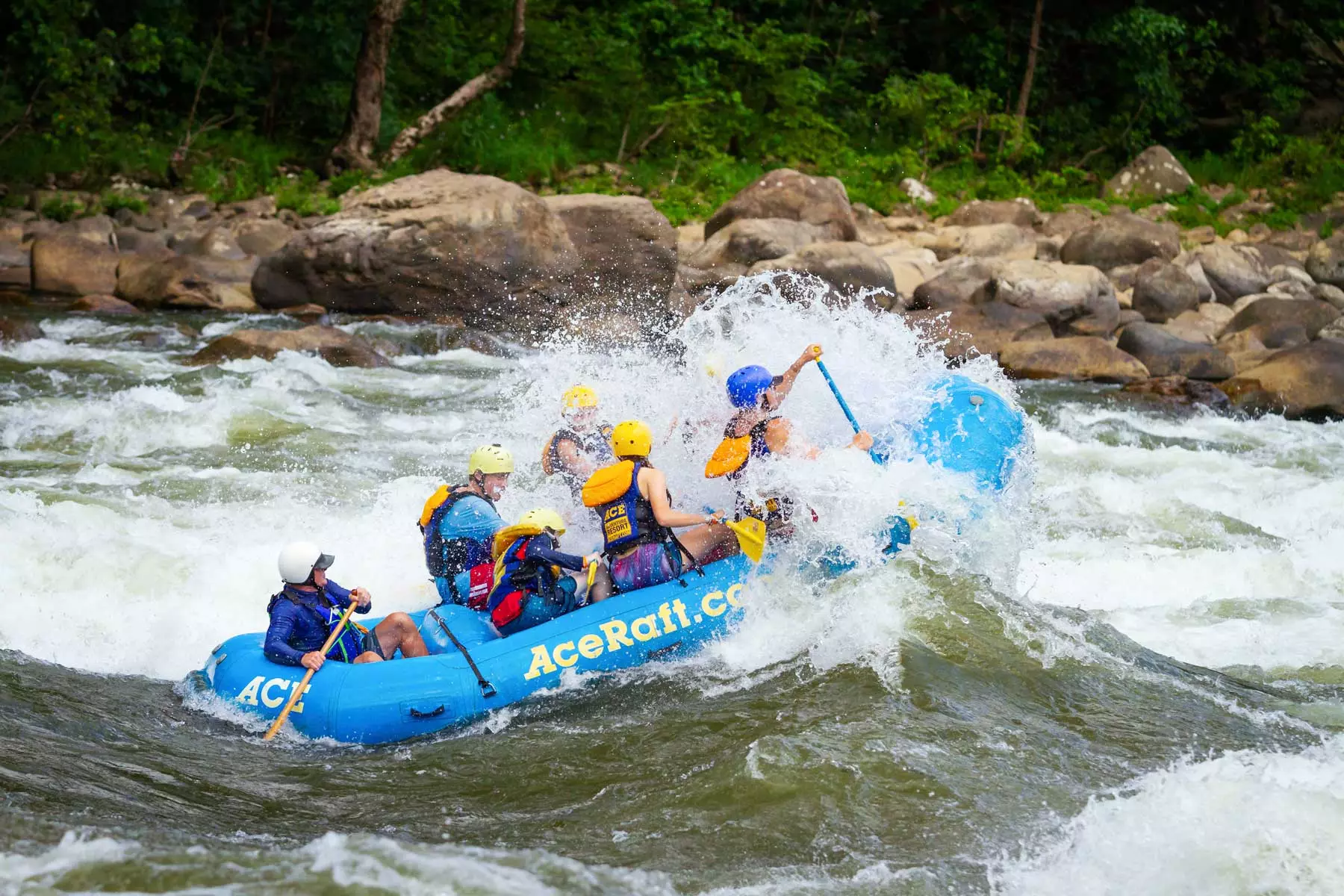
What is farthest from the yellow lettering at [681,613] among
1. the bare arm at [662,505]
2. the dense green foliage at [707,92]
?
the dense green foliage at [707,92]

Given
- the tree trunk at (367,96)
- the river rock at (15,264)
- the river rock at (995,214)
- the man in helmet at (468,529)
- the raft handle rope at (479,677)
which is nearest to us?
the raft handle rope at (479,677)

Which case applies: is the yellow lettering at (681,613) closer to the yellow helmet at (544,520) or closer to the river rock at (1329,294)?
the yellow helmet at (544,520)

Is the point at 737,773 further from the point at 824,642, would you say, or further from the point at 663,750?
the point at 824,642

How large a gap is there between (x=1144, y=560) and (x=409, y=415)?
5.97 m

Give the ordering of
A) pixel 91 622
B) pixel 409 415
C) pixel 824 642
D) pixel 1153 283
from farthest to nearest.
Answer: pixel 1153 283 → pixel 409 415 → pixel 91 622 → pixel 824 642

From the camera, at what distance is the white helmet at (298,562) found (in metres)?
5.40

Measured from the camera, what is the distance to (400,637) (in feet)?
19.3

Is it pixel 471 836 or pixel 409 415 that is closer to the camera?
pixel 471 836

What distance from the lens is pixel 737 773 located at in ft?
15.4

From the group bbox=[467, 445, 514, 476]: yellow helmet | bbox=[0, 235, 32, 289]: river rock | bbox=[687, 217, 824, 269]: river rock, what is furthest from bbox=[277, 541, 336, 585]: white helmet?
bbox=[0, 235, 32, 289]: river rock

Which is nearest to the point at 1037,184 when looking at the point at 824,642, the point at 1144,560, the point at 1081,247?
the point at 1081,247

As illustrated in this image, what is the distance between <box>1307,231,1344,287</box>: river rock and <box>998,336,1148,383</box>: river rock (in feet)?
18.0

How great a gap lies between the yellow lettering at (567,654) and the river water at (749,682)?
0.12 meters

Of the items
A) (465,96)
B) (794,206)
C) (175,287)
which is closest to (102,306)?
(175,287)
